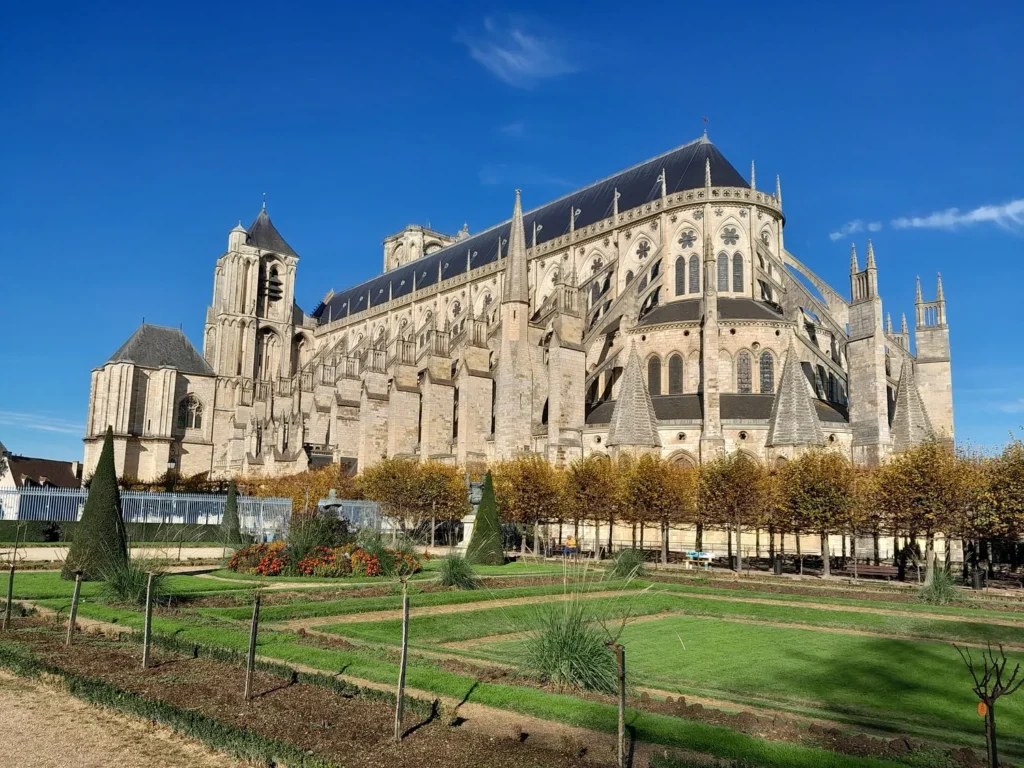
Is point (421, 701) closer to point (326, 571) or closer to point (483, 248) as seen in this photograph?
point (326, 571)

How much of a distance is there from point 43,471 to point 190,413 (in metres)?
13.1

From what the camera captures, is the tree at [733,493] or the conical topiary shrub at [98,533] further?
the tree at [733,493]

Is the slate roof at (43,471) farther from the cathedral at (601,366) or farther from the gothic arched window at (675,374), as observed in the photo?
the gothic arched window at (675,374)

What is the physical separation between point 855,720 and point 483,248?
5682 centimetres

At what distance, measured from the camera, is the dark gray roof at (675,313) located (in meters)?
40.1

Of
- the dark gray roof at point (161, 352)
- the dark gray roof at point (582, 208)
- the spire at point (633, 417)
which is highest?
the dark gray roof at point (582, 208)

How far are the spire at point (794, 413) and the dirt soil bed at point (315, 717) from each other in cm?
2702

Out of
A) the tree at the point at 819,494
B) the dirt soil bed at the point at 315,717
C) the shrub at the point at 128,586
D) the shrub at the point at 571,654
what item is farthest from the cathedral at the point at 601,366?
the dirt soil bed at the point at 315,717

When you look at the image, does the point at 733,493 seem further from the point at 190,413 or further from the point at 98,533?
the point at 190,413

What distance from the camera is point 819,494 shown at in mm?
26844

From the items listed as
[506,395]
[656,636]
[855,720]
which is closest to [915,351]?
[506,395]

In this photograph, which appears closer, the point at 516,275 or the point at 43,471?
the point at 516,275

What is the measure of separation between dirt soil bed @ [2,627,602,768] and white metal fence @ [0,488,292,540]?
22827 mm

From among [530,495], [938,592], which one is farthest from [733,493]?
[938,592]
